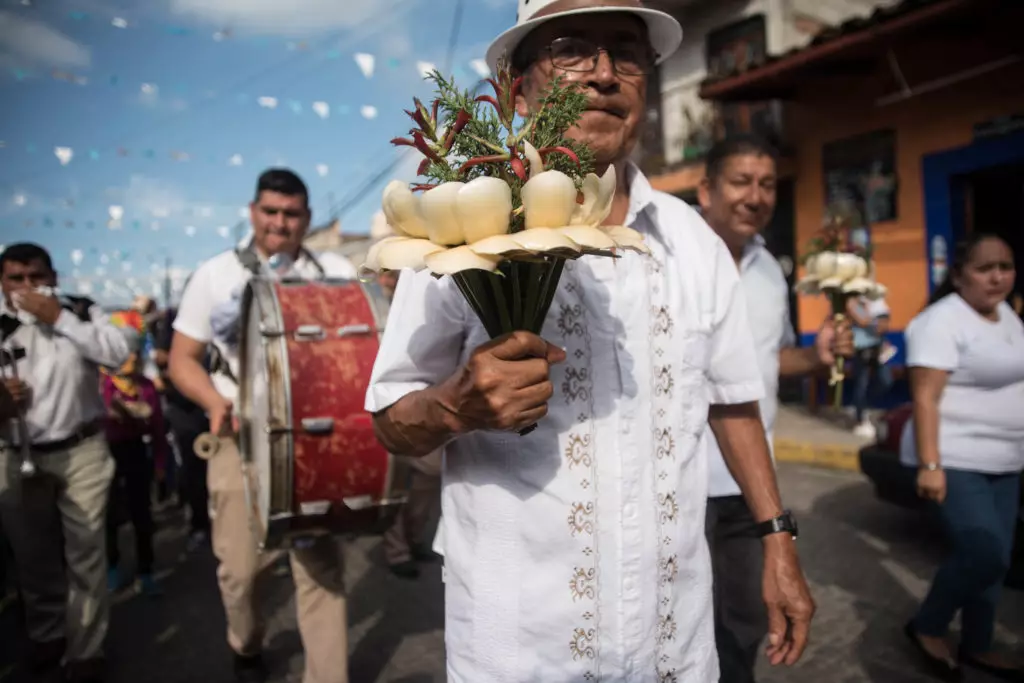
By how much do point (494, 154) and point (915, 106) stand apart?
10.9m

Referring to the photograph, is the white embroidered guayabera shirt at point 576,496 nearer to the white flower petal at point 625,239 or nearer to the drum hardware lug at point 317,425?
the white flower petal at point 625,239

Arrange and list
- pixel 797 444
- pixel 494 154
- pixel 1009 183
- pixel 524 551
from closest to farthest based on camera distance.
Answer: pixel 494 154, pixel 524 551, pixel 797 444, pixel 1009 183

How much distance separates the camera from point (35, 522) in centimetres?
409

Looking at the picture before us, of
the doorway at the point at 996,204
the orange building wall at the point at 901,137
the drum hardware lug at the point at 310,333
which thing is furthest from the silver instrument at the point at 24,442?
the doorway at the point at 996,204

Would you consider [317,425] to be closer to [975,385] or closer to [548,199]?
[548,199]

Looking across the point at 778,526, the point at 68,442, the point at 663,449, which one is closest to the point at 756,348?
the point at 778,526

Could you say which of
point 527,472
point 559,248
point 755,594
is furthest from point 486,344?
point 755,594

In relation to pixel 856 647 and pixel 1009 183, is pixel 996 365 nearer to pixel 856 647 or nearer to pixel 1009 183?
pixel 856 647

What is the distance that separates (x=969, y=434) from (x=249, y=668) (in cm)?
372

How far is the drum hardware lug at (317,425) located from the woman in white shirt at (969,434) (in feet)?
9.19

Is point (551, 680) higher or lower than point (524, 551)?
lower

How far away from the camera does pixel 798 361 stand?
3486mm

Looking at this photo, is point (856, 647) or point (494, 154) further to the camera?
point (856, 647)

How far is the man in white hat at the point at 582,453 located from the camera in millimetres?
1637
